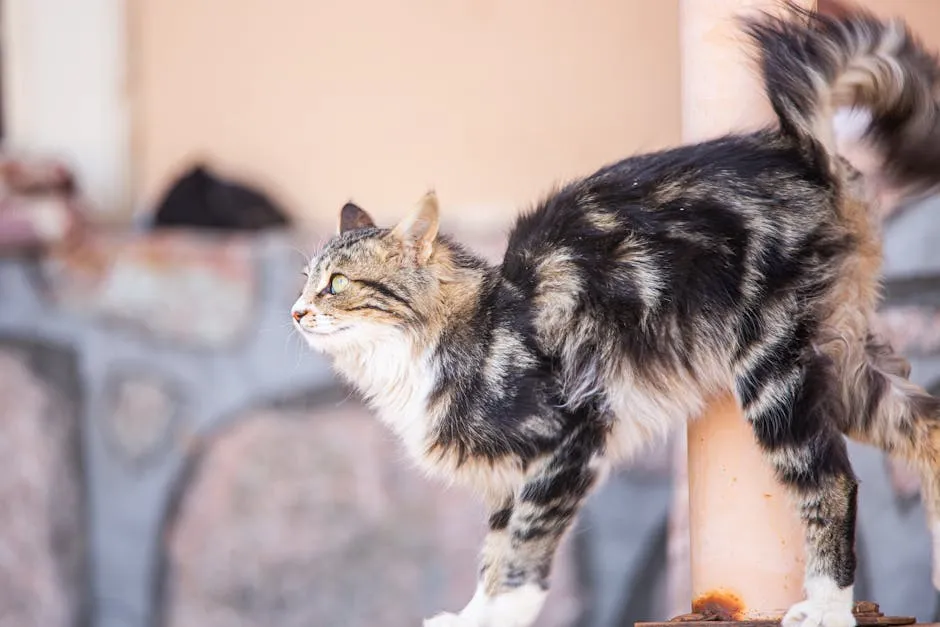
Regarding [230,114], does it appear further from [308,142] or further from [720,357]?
[720,357]

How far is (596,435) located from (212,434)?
2435mm

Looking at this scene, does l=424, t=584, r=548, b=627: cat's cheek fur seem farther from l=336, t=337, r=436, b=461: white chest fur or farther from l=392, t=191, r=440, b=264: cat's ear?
l=392, t=191, r=440, b=264: cat's ear

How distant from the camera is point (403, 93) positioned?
4910mm

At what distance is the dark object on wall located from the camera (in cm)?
485

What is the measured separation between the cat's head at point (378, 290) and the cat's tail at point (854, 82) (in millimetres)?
684

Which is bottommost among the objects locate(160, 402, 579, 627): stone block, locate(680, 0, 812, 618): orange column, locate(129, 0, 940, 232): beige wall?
locate(160, 402, 579, 627): stone block

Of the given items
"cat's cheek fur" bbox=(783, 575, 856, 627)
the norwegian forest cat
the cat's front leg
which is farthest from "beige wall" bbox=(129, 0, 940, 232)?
→ "cat's cheek fur" bbox=(783, 575, 856, 627)

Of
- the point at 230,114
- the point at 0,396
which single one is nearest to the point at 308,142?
the point at 230,114

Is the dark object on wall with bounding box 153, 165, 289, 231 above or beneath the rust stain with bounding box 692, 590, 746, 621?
above

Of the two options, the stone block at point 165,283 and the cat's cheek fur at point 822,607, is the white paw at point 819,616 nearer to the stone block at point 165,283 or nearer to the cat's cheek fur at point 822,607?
the cat's cheek fur at point 822,607

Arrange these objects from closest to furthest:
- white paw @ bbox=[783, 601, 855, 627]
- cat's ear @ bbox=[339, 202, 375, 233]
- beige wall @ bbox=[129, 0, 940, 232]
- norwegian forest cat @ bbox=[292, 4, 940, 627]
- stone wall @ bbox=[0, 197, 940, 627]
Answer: white paw @ bbox=[783, 601, 855, 627] → norwegian forest cat @ bbox=[292, 4, 940, 627] → cat's ear @ bbox=[339, 202, 375, 233] → stone wall @ bbox=[0, 197, 940, 627] → beige wall @ bbox=[129, 0, 940, 232]

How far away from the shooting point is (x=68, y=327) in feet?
15.9

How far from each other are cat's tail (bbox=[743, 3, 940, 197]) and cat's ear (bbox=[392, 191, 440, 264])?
2.17 ft

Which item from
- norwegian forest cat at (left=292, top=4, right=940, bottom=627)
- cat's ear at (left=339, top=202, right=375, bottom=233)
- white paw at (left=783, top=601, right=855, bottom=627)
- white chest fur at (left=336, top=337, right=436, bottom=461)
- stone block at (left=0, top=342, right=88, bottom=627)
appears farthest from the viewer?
stone block at (left=0, top=342, right=88, bottom=627)
